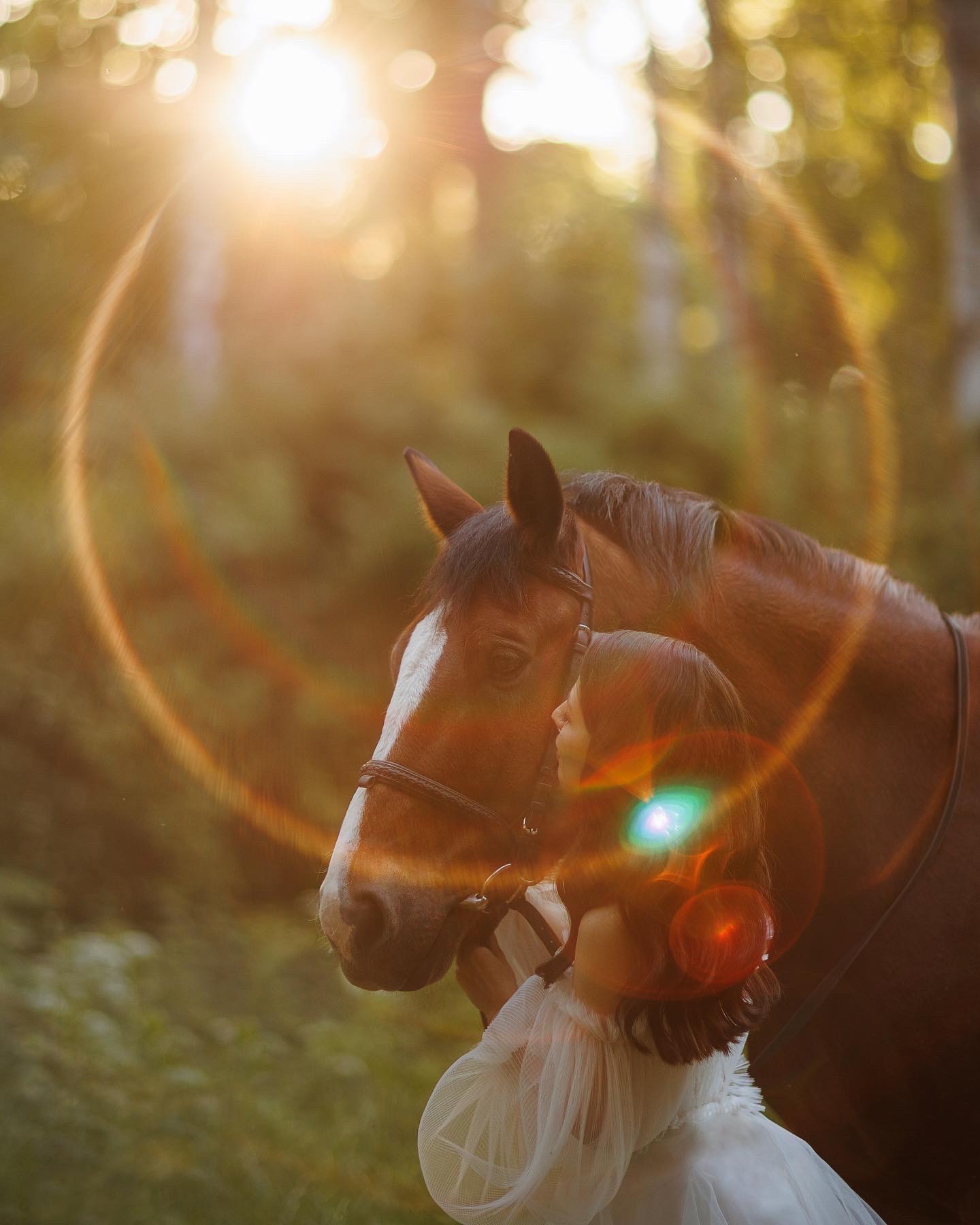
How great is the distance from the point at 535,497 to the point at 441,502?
0.40 metres

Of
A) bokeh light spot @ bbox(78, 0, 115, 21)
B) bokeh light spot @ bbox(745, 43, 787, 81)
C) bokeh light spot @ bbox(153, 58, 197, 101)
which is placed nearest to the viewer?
bokeh light spot @ bbox(153, 58, 197, 101)

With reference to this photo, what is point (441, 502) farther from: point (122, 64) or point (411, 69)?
point (122, 64)

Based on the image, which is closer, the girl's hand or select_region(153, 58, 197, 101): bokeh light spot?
the girl's hand

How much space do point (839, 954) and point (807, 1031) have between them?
0.20m

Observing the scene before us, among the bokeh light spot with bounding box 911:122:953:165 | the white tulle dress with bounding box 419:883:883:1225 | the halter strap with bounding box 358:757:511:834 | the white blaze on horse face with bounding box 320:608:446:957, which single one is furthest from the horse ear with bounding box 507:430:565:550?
the bokeh light spot with bounding box 911:122:953:165

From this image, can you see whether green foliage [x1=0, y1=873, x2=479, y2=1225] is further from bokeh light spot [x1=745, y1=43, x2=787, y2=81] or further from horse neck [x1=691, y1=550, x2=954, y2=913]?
bokeh light spot [x1=745, y1=43, x2=787, y2=81]

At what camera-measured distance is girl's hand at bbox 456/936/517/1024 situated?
2.03m

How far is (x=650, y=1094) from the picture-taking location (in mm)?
1829

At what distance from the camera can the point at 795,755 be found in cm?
218

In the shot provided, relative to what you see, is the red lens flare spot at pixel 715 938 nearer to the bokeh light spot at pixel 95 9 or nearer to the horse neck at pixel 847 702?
the horse neck at pixel 847 702

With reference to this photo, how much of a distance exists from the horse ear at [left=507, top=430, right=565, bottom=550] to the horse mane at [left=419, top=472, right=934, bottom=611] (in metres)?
0.03

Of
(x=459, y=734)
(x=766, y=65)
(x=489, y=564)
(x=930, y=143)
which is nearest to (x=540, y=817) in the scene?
(x=459, y=734)

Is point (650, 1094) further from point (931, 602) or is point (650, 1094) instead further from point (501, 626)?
point (931, 602)

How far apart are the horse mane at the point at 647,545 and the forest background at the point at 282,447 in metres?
0.38
